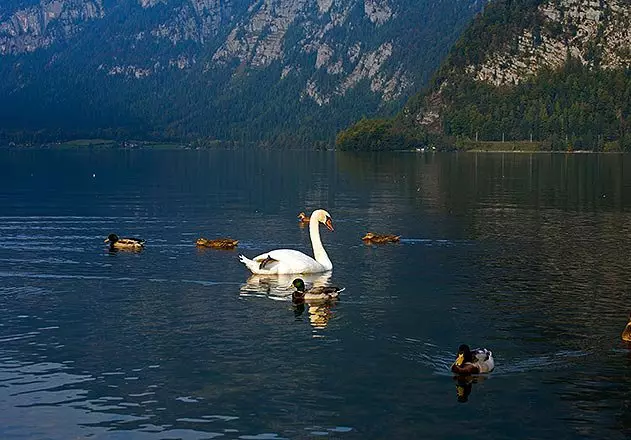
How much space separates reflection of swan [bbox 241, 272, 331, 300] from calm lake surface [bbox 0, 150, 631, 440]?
253 mm

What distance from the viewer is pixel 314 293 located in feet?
151

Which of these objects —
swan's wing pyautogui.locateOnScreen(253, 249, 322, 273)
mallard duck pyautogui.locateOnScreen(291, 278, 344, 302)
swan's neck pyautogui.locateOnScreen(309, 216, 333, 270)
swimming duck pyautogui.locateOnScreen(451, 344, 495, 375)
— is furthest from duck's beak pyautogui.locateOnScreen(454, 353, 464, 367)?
swan's neck pyautogui.locateOnScreen(309, 216, 333, 270)

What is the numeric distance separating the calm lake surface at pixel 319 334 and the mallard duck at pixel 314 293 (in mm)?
574

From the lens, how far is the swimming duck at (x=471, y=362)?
112 feet

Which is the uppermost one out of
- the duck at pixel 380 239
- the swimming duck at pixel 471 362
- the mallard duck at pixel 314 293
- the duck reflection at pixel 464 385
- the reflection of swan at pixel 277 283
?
the duck at pixel 380 239

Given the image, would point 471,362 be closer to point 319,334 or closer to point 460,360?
point 460,360

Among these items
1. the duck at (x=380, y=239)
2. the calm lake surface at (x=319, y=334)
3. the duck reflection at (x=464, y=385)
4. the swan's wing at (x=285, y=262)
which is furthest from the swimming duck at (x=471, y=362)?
the duck at (x=380, y=239)

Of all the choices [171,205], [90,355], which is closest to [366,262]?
[90,355]

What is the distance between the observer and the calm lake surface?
30328 mm

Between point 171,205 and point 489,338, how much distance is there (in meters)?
66.3

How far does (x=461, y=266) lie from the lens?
2271 inches

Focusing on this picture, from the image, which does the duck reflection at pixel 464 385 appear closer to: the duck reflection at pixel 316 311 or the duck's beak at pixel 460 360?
the duck's beak at pixel 460 360

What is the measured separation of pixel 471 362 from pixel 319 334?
8050 millimetres

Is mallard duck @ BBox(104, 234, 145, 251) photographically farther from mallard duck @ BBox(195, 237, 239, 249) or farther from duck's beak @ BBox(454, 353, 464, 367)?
duck's beak @ BBox(454, 353, 464, 367)
